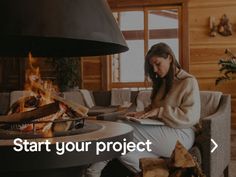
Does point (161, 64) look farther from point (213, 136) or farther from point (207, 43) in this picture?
point (207, 43)

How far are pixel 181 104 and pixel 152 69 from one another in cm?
35

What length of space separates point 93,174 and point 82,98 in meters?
3.11

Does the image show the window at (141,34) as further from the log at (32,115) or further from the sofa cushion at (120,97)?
the log at (32,115)

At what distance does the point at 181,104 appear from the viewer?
103 inches

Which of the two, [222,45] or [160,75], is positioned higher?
[222,45]

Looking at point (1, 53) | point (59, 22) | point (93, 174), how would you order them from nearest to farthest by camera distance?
point (59, 22)
point (93, 174)
point (1, 53)

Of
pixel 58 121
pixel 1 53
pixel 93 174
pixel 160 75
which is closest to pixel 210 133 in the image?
pixel 160 75

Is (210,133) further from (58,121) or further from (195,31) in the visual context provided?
(195,31)

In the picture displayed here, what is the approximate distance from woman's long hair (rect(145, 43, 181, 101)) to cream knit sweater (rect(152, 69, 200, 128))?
45 millimetres

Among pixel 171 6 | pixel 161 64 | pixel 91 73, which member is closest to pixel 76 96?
pixel 91 73

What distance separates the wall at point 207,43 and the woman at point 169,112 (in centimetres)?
389

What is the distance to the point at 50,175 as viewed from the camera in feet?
5.66

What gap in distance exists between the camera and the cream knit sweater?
8.34ft

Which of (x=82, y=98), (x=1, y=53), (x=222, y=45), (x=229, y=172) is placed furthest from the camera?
(x=222, y=45)
